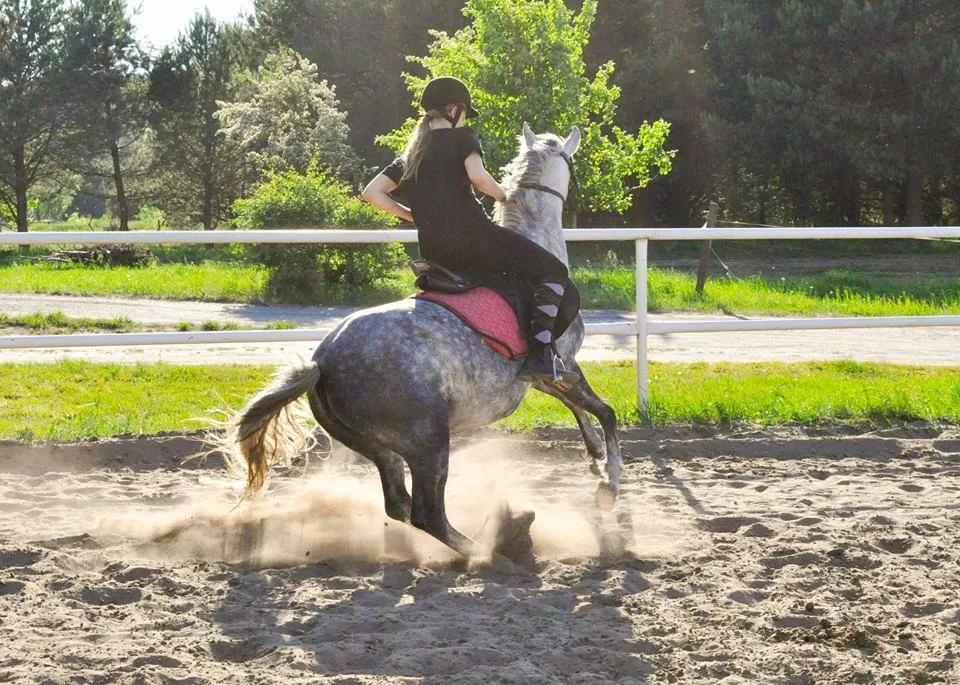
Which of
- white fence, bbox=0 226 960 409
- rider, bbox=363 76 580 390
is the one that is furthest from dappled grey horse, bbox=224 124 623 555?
white fence, bbox=0 226 960 409

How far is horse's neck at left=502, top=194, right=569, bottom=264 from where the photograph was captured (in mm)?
5641

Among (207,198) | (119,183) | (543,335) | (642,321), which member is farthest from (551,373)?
(119,183)

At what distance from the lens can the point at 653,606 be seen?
4363 mm

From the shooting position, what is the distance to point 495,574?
4914 millimetres

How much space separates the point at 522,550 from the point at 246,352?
708 centimetres

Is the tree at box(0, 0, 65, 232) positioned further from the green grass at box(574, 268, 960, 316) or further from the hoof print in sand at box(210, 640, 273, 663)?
the hoof print in sand at box(210, 640, 273, 663)

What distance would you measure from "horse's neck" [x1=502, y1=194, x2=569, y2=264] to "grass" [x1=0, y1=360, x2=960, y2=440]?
251 cm

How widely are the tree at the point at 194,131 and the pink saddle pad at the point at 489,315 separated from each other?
3364 cm

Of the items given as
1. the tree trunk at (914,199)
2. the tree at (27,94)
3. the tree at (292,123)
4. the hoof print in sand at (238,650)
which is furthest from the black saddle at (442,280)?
the tree at (27,94)

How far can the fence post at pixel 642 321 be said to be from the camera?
8016 millimetres

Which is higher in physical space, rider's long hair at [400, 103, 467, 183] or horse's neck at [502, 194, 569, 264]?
rider's long hair at [400, 103, 467, 183]

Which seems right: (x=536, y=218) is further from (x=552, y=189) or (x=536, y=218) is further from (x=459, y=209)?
(x=459, y=209)

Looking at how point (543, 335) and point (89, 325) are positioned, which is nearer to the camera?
point (543, 335)

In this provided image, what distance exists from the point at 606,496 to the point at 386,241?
2.82 metres
